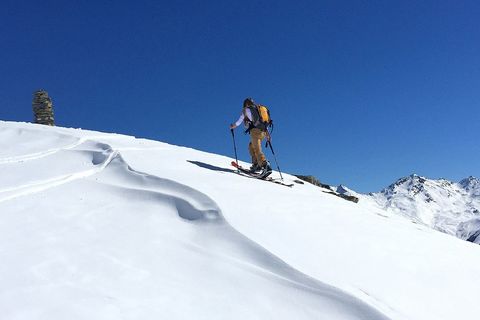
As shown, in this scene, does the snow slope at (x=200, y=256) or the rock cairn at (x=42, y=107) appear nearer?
the snow slope at (x=200, y=256)

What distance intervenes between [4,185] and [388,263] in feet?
23.6

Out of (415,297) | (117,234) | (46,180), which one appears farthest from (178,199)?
(415,297)

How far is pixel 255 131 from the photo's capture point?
15.1 m

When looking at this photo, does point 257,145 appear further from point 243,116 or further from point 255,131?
point 243,116

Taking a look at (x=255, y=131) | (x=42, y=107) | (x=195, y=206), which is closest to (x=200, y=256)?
(x=195, y=206)

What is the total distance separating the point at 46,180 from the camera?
9.91 metres

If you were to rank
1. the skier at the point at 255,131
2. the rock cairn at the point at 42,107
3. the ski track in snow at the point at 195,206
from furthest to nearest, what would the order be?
the rock cairn at the point at 42,107
the skier at the point at 255,131
the ski track in snow at the point at 195,206

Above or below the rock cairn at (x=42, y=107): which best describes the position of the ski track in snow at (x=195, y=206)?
below

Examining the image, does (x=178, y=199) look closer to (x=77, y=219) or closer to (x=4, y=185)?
(x=77, y=219)

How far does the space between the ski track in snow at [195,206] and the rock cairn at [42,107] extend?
33263 millimetres

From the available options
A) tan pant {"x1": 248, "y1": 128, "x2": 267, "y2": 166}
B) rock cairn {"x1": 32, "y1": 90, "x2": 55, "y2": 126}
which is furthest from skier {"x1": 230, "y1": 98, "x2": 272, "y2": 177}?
rock cairn {"x1": 32, "y1": 90, "x2": 55, "y2": 126}

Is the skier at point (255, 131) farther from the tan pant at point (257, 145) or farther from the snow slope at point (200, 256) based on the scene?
the snow slope at point (200, 256)

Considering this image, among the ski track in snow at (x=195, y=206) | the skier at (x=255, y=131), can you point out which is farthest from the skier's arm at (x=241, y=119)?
the ski track in snow at (x=195, y=206)

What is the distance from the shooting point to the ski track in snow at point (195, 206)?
5590 mm
